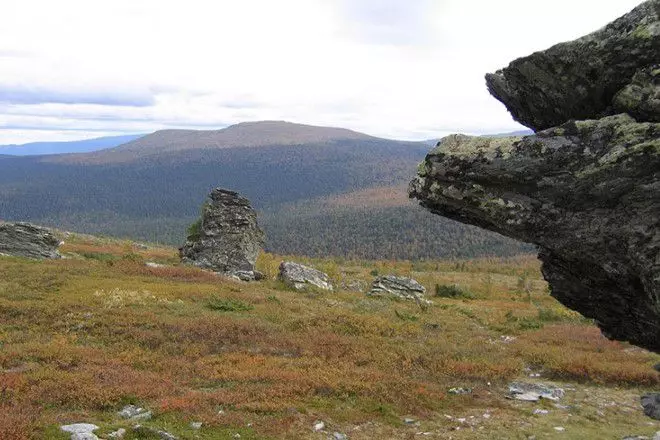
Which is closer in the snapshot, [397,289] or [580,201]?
[580,201]

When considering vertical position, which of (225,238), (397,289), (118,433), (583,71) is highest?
(583,71)

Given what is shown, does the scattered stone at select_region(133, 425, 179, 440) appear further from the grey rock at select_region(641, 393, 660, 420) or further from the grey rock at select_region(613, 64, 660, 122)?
the grey rock at select_region(613, 64, 660, 122)

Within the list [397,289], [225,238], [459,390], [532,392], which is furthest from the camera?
[225,238]

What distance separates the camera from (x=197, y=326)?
26.1 metres

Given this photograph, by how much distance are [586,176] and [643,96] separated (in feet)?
6.99

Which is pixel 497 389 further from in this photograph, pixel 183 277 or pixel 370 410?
pixel 183 277

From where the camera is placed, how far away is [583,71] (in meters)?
12.1

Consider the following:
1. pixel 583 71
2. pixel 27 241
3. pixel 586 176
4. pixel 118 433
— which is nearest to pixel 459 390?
pixel 586 176

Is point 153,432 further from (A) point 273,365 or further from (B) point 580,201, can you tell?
(B) point 580,201

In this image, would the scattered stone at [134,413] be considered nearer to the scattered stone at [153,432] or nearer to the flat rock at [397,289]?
the scattered stone at [153,432]

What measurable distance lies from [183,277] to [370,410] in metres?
28.7

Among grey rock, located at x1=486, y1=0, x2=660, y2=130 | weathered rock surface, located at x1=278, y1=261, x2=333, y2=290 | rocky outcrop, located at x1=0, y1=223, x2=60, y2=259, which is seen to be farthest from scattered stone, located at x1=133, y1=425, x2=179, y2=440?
rocky outcrop, located at x1=0, y1=223, x2=60, y2=259

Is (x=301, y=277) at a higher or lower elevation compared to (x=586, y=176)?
lower

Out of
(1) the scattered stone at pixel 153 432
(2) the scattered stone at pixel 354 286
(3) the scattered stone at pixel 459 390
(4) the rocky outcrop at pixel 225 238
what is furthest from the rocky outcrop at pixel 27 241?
(3) the scattered stone at pixel 459 390
